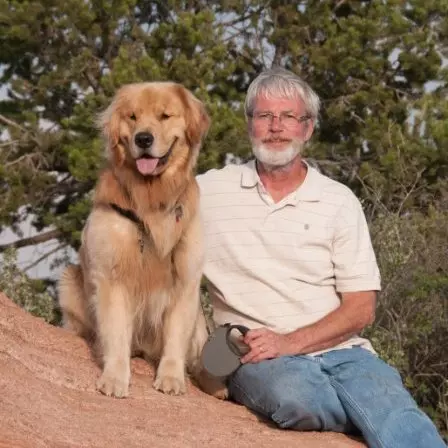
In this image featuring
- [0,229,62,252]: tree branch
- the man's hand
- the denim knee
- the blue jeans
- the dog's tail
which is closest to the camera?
the blue jeans

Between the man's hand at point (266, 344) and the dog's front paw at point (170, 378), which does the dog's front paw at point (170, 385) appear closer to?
the dog's front paw at point (170, 378)

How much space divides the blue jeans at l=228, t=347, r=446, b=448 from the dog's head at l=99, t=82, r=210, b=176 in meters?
1.07

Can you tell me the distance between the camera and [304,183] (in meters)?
4.64

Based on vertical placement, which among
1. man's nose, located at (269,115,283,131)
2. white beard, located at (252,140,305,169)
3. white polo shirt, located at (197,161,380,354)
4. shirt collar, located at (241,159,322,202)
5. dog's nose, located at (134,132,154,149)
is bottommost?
white polo shirt, located at (197,161,380,354)

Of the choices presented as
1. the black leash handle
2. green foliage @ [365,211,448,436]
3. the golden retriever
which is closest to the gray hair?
the golden retriever

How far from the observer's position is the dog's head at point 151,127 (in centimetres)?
459

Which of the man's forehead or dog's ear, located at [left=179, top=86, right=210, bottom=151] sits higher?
the man's forehead

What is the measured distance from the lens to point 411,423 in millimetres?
4004

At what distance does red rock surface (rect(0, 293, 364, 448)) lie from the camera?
11.6 ft

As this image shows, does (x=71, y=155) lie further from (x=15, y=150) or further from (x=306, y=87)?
(x=306, y=87)

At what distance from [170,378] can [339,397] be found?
0.80 meters

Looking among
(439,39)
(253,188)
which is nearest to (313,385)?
(253,188)

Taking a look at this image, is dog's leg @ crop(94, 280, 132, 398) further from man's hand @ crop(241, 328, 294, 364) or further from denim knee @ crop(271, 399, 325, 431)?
denim knee @ crop(271, 399, 325, 431)

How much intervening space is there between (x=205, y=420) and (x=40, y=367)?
75 cm
